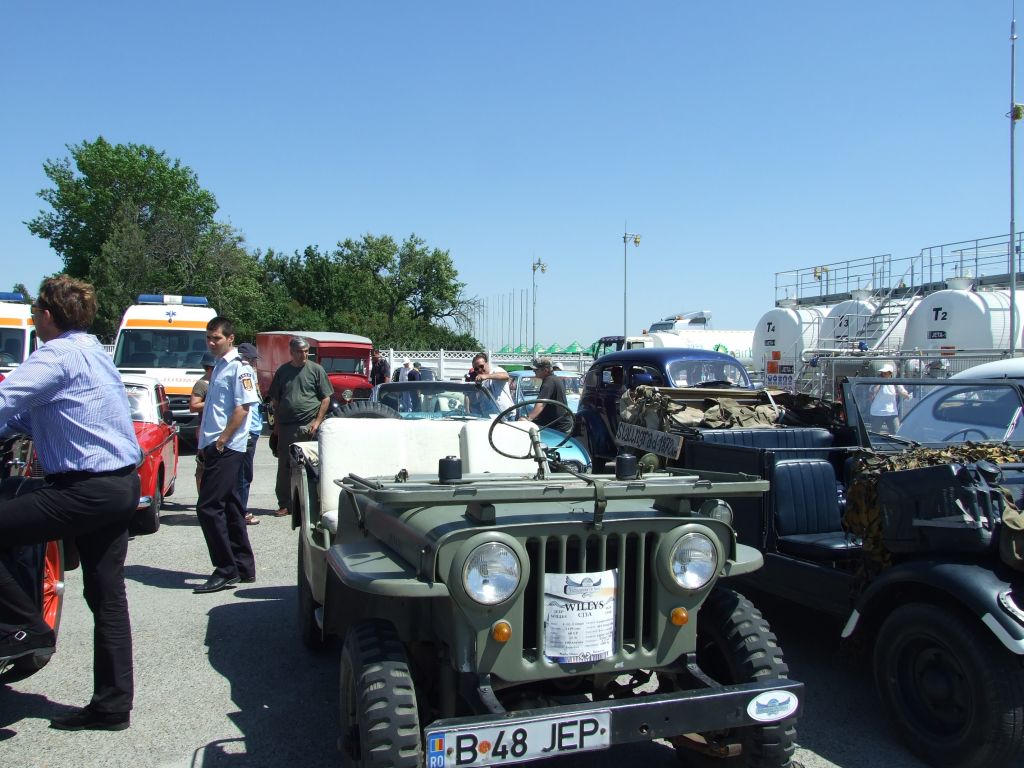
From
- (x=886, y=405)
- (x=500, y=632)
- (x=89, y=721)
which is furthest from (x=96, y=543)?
(x=886, y=405)

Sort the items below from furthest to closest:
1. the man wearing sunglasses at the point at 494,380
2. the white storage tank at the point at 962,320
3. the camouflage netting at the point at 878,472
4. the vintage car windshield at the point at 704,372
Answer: the white storage tank at the point at 962,320 → the vintage car windshield at the point at 704,372 → the man wearing sunglasses at the point at 494,380 → the camouflage netting at the point at 878,472

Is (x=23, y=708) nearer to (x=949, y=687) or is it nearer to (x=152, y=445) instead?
(x=949, y=687)

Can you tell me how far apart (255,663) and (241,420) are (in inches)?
77.7

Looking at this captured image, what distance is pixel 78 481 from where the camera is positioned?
357cm

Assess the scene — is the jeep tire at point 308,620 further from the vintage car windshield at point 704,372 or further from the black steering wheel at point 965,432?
the vintage car windshield at point 704,372

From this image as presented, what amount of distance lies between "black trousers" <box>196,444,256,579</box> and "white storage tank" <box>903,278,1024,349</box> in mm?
20561

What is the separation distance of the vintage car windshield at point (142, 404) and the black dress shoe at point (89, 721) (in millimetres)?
5511

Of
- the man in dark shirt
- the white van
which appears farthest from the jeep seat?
the man in dark shirt

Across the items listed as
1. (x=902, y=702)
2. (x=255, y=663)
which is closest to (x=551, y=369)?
(x=255, y=663)

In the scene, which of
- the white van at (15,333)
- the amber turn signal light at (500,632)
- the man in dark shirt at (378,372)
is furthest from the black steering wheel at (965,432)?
the man in dark shirt at (378,372)

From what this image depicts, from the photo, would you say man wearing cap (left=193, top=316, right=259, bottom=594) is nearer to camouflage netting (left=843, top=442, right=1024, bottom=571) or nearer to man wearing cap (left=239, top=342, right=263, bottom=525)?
man wearing cap (left=239, top=342, right=263, bottom=525)

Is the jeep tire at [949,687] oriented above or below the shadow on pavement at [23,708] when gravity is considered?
above

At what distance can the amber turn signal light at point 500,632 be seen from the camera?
275cm

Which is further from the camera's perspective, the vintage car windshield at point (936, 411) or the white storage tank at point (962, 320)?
the white storage tank at point (962, 320)
